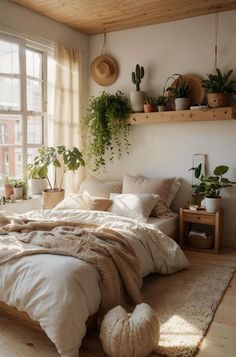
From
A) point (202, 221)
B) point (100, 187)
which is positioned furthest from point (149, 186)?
point (202, 221)

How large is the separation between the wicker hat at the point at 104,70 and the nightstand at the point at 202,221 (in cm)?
212

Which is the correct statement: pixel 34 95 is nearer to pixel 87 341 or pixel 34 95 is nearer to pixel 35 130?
pixel 35 130

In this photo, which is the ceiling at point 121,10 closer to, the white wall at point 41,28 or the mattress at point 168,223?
the white wall at point 41,28

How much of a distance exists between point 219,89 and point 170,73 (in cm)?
78

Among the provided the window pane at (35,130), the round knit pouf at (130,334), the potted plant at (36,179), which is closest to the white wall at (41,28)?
the window pane at (35,130)

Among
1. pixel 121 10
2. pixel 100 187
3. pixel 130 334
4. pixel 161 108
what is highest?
pixel 121 10

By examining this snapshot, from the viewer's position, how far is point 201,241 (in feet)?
12.8

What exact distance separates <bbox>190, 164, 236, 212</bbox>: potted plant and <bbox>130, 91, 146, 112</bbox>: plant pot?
1.14 m

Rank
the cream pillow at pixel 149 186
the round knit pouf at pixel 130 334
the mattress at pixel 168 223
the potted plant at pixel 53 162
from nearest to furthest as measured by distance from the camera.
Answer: the round knit pouf at pixel 130 334 < the mattress at pixel 168 223 < the potted plant at pixel 53 162 < the cream pillow at pixel 149 186

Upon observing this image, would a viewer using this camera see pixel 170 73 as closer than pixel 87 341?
No

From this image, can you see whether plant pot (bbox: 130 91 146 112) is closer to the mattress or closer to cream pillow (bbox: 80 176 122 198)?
cream pillow (bbox: 80 176 122 198)

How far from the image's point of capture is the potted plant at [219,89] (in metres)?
A: 3.70

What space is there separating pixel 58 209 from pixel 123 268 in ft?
4.89

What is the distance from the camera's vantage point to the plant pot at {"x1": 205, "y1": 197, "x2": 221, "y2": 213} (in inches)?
148
